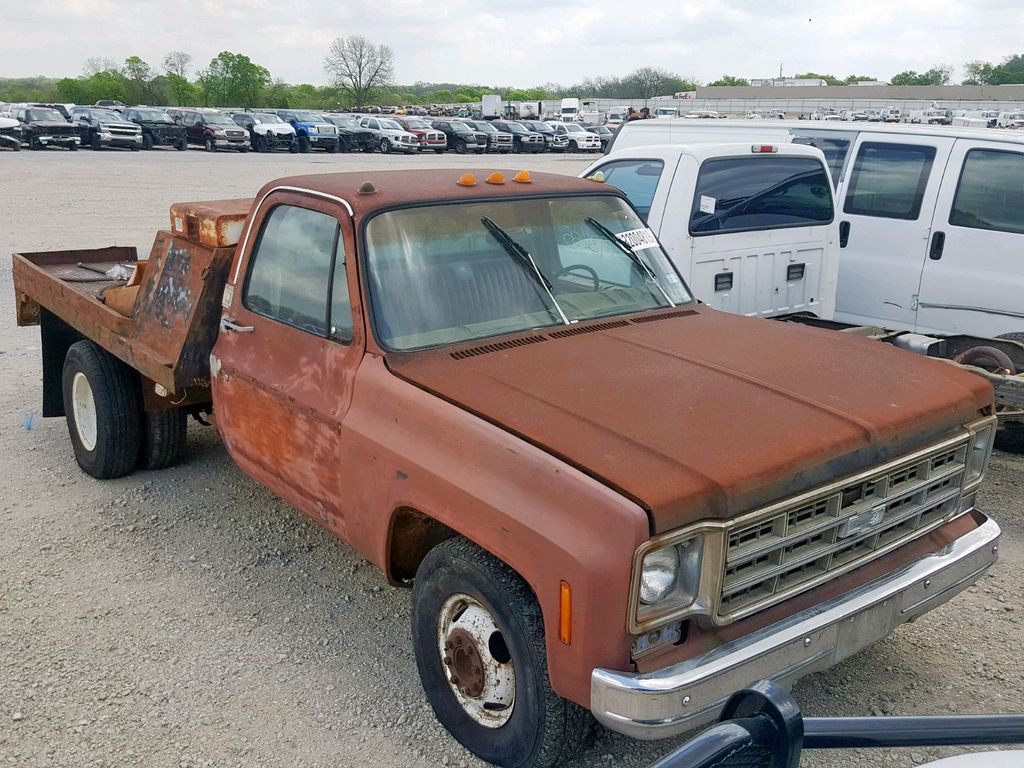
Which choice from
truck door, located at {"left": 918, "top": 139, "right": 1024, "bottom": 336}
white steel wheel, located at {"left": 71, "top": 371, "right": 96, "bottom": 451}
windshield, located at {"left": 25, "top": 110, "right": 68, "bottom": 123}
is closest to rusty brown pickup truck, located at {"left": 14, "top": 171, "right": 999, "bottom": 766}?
white steel wheel, located at {"left": 71, "top": 371, "right": 96, "bottom": 451}

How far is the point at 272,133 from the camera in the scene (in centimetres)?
3622

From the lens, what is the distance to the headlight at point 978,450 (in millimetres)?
3516

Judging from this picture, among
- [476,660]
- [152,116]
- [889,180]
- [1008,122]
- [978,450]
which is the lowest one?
[476,660]

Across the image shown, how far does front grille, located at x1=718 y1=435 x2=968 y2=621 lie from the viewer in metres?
2.78

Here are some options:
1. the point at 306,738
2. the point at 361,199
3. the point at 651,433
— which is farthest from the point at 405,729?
the point at 361,199

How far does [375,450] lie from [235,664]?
47.9 inches

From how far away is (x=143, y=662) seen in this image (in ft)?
12.8

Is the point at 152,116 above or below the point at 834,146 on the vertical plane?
above

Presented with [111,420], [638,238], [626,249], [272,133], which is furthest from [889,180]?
[272,133]

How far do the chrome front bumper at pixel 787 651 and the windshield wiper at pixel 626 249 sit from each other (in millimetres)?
1675

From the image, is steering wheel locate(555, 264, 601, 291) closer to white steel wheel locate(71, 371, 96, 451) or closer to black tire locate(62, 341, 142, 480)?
black tire locate(62, 341, 142, 480)

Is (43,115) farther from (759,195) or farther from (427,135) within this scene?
(759,195)

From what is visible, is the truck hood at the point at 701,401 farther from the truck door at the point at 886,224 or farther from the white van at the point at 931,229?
the truck door at the point at 886,224

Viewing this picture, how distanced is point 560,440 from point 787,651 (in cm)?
92
